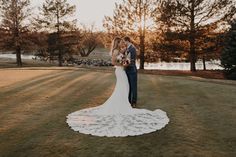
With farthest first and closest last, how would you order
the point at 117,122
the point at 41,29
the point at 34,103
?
the point at 41,29 < the point at 34,103 < the point at 117,122

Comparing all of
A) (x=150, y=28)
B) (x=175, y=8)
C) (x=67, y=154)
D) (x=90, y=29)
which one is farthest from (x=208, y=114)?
(x=90, y=29)

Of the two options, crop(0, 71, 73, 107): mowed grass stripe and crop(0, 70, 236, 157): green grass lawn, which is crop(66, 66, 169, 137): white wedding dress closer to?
crop(0, 70, 236, 157): green grass lawn

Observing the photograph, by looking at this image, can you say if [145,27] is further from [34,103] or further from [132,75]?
[34,103]

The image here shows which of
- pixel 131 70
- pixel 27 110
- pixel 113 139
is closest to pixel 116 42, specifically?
pixel 131 70

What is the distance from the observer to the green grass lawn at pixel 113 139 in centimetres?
777

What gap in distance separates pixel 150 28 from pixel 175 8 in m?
5.48

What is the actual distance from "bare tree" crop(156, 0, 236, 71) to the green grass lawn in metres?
21.8

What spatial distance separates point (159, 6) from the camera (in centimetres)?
4119

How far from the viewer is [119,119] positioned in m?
10.2

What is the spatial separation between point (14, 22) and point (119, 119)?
43.3 meters

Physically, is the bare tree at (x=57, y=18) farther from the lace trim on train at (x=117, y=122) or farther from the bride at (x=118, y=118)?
the lace trim on train at (x=117, y=122)

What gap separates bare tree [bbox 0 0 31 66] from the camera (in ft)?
159

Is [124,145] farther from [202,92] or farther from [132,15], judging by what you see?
[132,15]

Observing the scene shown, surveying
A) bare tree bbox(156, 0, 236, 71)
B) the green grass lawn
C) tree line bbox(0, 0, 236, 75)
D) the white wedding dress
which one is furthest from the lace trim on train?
bare tree bbox(156, 0, 236, 71)
